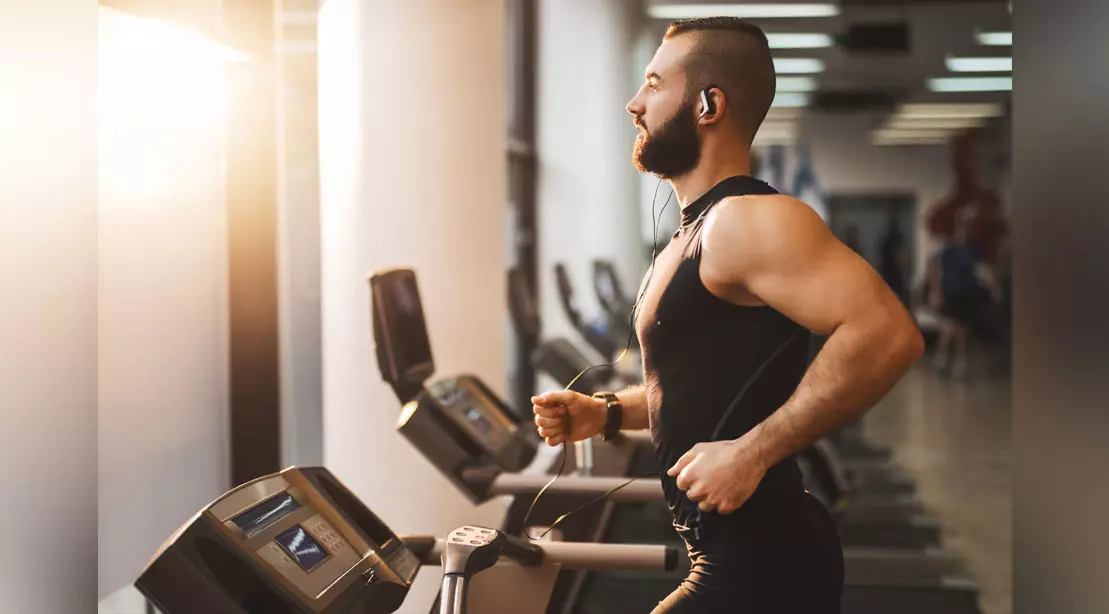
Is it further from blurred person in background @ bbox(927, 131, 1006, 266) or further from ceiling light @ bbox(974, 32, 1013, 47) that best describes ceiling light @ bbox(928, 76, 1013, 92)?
blurred person in background @ bbox(927, 131, 1006, 266)

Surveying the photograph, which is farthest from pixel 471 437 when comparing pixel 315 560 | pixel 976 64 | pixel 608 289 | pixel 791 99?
pixel 791 99

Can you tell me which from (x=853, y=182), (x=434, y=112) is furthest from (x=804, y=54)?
(x=434, y=112)

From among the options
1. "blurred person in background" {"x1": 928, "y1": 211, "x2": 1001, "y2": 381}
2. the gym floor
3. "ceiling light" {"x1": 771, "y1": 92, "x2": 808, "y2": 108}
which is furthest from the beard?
"ceiling light" {"x1": 771, "y1": 92, "x2": 808, "y2": 108}

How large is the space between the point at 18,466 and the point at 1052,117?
1768mm

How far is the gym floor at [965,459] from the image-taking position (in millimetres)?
4504

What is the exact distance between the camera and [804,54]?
10.8m

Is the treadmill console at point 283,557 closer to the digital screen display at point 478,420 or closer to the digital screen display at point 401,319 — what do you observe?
the digital screen display at point 401,319

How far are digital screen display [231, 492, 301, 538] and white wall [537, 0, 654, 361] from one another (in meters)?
5.80

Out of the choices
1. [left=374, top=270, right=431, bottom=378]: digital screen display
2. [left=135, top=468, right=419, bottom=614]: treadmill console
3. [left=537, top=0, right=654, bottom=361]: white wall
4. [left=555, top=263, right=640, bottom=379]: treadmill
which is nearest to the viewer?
[left=135, top=468, right=419, bottom=614]: treadmill console

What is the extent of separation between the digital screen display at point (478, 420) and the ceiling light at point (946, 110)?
12.5 meters

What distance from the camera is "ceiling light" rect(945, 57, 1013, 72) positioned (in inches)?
448

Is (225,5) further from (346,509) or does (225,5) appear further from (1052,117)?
(1052,117)

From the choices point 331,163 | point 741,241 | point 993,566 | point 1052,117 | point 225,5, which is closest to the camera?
point 741,241

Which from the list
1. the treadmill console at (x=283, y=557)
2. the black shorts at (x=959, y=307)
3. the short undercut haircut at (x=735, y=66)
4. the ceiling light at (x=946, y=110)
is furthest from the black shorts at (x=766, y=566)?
the ceiling light at (x=946, y=110)
